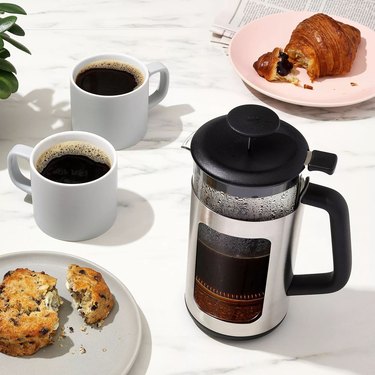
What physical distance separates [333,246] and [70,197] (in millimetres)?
421

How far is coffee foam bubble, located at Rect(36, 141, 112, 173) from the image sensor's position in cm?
136

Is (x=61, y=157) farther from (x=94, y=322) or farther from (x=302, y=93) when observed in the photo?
(x=302, y=93)

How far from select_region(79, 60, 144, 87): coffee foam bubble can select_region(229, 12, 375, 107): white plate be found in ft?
0.82

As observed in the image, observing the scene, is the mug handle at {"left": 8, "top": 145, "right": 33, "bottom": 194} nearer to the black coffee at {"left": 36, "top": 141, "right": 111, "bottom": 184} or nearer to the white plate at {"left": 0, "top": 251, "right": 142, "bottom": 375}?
the black coffee at {"left": 36, "top": 141, "right": 111, "bottom": 184}

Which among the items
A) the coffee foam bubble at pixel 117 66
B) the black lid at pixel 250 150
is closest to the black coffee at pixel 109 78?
the coffee foam bubble at pixel 117 66

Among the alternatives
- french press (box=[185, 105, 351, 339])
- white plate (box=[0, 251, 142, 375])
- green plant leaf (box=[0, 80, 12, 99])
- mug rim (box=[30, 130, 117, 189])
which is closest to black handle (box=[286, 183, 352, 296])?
french press (box=[185, 105, 351, 339])

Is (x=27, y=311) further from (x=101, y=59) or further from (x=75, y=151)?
(x=101, y=59)

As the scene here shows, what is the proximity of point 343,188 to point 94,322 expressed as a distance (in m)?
0.54

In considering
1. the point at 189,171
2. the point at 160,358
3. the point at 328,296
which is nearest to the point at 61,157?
the point at 189,171

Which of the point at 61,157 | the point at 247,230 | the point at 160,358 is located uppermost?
the point at 247,230

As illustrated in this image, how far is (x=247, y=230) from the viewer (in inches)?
42.4

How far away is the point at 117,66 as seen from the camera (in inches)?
61.3

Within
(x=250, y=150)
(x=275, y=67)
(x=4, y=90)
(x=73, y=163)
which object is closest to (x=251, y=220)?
(x=250, y=150)

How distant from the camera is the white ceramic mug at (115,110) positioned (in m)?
1.46
